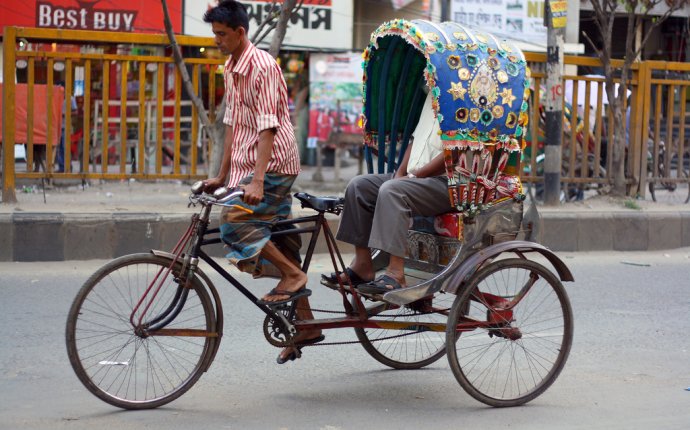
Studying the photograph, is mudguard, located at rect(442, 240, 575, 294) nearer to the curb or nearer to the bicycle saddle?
the bicycle saddle

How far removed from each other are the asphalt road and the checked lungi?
0.68 meters

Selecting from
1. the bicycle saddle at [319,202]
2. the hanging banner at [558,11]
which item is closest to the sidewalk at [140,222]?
the hanging banner at [558,11]

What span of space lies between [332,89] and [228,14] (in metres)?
13.7

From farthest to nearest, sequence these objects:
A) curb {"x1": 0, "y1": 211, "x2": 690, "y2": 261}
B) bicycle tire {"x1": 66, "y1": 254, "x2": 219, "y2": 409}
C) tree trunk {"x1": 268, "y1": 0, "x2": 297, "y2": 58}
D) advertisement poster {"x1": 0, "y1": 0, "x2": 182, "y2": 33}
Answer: advertisement poster {"x1": 0, "y1": 0, "x2": 182, "y2": 33} → tree trunk {"x1": 268, "y1": 0, "x2": 297, "y2": 58} → curb {"x1": 0, "y1": 211, "x2": 690, "y2": 261} → bicycle tire {"x1": 66, "y1": 254, "x2": 219, "y2": 409}

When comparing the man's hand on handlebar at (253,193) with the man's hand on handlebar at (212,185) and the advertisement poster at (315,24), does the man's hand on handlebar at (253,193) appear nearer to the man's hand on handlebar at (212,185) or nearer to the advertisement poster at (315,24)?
the man's hand on handlebar at (212,185)

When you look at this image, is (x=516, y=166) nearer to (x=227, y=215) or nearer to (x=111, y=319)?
(x=227, y=215)

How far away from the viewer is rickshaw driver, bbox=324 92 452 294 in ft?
14.7

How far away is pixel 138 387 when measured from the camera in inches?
181

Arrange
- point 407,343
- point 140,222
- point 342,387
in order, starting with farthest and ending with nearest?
A: 1. point 140,222
2. point 407,343
3. point 342,387

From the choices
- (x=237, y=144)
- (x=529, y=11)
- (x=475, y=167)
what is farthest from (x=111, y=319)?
(x=529, y=11)

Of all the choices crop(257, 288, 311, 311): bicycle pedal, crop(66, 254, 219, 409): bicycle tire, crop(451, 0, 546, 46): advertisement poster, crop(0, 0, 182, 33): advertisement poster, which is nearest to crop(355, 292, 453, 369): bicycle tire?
crop(257, 288, 311, 311): bicycle pedal

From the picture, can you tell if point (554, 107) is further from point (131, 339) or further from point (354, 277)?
point (131, 339)

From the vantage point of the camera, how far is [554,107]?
10.2m

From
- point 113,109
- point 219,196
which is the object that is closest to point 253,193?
point 219,196
